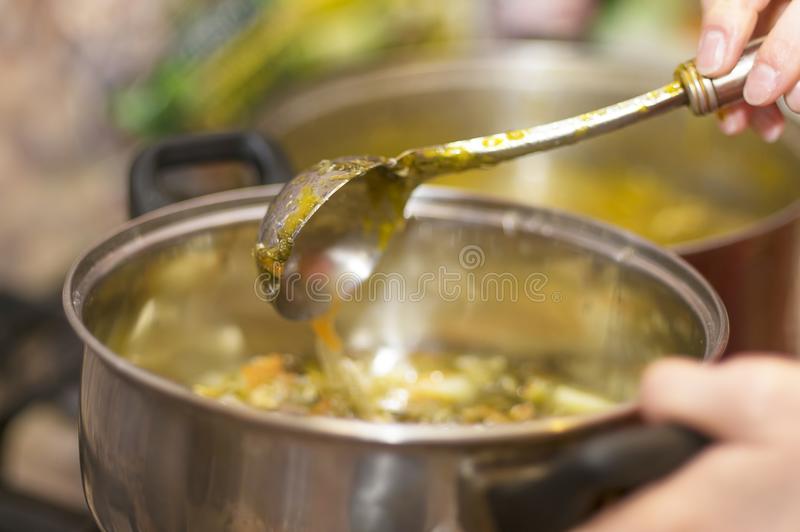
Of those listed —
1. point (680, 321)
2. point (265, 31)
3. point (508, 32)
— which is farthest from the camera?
point (508, 32)

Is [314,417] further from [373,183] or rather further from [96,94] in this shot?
[96,94]

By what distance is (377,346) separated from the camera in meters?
0.85

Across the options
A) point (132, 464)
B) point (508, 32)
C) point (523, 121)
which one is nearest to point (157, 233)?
point (132, 464)

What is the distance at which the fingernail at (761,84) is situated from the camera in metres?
0.63

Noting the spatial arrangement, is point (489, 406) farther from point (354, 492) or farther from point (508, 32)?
point (508, 32)

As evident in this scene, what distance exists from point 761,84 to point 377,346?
15.1 inches

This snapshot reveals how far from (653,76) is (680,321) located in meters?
0.67

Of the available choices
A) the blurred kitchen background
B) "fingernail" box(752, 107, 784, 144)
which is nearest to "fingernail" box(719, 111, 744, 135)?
"fingernail" box(752, 107, 784, 144)

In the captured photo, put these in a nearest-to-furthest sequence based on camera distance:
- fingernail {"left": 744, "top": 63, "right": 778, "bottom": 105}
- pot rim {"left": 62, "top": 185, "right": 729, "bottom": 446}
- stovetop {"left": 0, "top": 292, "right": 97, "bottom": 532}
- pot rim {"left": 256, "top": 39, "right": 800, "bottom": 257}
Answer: pot rim {"left": 62, "top": 185, "right": 729, "bottom": 446}, fingernail {"left": 744, "top": 63, "right": 778, "bottom": 105}, stovetop {"left": 0, "top": 292, "right": 97, "bottom": 532}, pot rim {"left": 256, "top": 39, "right": 800, "bottom": 257}

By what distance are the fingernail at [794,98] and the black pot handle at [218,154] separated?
402 millimetres

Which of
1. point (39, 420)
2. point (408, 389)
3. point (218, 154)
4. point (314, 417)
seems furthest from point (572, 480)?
point (39, 420)

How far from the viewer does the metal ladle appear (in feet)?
2.11

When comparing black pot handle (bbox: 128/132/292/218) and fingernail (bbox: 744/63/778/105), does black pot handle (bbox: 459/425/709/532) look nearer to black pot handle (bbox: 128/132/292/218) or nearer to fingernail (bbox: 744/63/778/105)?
fingernail (bbox: 744/63/778/105)

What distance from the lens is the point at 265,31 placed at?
1.37m
